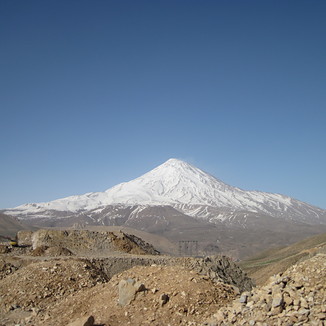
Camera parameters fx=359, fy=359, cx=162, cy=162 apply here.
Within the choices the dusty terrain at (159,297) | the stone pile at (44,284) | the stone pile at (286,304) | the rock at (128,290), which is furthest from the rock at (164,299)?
the stone pile at (44,284)

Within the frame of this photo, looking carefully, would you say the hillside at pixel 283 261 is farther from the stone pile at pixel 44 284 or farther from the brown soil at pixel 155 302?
the brown soil at pixel 155 302

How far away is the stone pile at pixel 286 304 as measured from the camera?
6.39 metres

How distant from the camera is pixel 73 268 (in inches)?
618

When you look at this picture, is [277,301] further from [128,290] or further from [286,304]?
[128,290]

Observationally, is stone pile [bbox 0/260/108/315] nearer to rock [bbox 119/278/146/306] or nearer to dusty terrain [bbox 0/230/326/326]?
dusty terrain [bbox 0/230/326/326]

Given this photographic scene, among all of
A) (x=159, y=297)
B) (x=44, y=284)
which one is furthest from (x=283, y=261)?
(x=159, y=297)

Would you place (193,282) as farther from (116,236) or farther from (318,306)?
(116,236)

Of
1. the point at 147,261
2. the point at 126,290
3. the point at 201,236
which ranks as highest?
the point at 126,290

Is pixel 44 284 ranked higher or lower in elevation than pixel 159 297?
lower

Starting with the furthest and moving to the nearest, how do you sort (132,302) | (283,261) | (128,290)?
(283,261)
(128,290)
(132,302)

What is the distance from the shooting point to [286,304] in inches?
271

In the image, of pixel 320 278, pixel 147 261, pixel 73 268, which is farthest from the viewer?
pixel 147 261

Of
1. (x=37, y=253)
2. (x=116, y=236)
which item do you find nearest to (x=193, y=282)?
(x=37, y=253)

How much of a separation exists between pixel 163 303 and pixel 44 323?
360 cm
